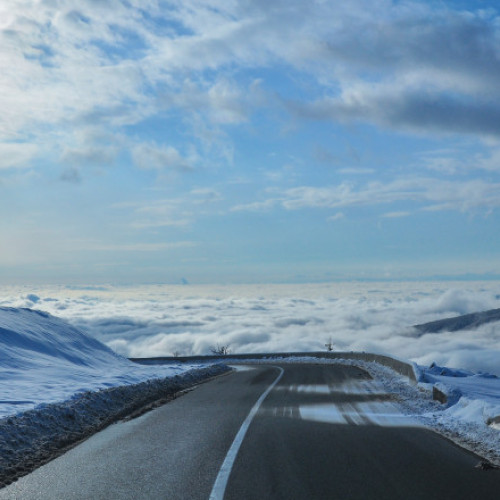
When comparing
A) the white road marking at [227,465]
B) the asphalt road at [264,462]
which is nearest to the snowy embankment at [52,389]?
the asphalt road at [264,462]

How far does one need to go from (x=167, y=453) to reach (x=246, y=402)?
25.9ft

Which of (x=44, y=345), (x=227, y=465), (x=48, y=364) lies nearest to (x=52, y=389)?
(x=48, y=364)

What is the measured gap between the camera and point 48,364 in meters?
26.5

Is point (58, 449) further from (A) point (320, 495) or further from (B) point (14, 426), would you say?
(A) point (320, 495)

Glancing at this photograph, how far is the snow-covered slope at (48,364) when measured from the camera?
16.8m

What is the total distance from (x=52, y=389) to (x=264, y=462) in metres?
11.6

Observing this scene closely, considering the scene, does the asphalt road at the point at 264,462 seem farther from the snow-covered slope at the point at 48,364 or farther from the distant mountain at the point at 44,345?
the distant mountain at the point at 44,345

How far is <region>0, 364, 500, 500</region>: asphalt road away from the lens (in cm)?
676

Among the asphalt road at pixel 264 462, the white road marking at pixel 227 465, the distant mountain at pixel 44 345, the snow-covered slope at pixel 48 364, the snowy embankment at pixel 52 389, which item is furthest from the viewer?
the distant mountain at pixel 44 345

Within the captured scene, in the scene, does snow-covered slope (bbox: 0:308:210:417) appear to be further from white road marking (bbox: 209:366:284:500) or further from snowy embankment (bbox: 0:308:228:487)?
white road marking (bbox: 209:366:284:500)

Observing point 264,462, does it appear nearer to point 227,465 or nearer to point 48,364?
point 227,465

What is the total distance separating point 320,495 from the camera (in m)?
6.48

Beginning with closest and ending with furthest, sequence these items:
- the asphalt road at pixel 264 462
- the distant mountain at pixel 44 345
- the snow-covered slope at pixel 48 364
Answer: the asphalt road at pixel 264 462 → the snow-covered slope at pixel 48 364 → the distant mountain at pixel 44 345

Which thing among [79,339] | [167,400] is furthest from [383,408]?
[79,339]
